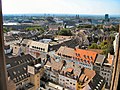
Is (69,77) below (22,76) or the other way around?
below

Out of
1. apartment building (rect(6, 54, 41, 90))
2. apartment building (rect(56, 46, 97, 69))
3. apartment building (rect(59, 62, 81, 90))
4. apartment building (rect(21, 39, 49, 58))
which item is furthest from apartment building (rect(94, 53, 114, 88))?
apartment building (rect(21, 39, 49, 58))

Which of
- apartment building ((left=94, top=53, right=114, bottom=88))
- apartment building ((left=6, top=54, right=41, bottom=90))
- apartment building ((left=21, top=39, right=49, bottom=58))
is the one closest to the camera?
apartment building ((left=6, top=54, right=41, bottom=90))

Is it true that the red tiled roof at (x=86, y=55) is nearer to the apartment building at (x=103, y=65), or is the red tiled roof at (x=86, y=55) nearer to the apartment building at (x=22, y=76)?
the apartment building at (x=103, y=65)

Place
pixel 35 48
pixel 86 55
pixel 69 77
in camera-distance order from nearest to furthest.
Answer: pixel 69 77 → pixel 86 55 → pixel 35 48

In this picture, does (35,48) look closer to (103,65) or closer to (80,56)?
(80,56)

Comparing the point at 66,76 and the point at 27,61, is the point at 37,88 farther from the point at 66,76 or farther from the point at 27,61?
the point at 27,61

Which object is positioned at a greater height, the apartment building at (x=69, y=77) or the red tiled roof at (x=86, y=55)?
the red tiled roof at (x=86, y=55)

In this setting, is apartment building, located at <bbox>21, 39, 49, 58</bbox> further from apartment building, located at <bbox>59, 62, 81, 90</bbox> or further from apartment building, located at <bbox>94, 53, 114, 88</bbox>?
apartment building, located at <bbox>59, 62, 81, 90</bbox>

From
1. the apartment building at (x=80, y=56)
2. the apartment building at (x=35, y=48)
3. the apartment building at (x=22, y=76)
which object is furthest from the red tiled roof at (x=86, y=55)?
the apartment building at (x=22, y=76)

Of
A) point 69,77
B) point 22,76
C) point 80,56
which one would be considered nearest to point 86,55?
point 80,56

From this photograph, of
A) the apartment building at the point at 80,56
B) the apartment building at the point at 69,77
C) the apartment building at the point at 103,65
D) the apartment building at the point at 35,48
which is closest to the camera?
the apartment building at the point at 69,77

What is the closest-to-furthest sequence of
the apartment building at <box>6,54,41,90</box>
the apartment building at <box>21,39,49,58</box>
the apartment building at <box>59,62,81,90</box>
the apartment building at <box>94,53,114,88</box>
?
the apartment building at <box>6,54,41,90</box> → the apartment building at <box>59,62,81,90</box> → the apartment building at <box>94,53,114,88</box> → the apartment building at <box>21,39,49,58</box>

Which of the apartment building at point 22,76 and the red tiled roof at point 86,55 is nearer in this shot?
the apartment building at point 22,76
